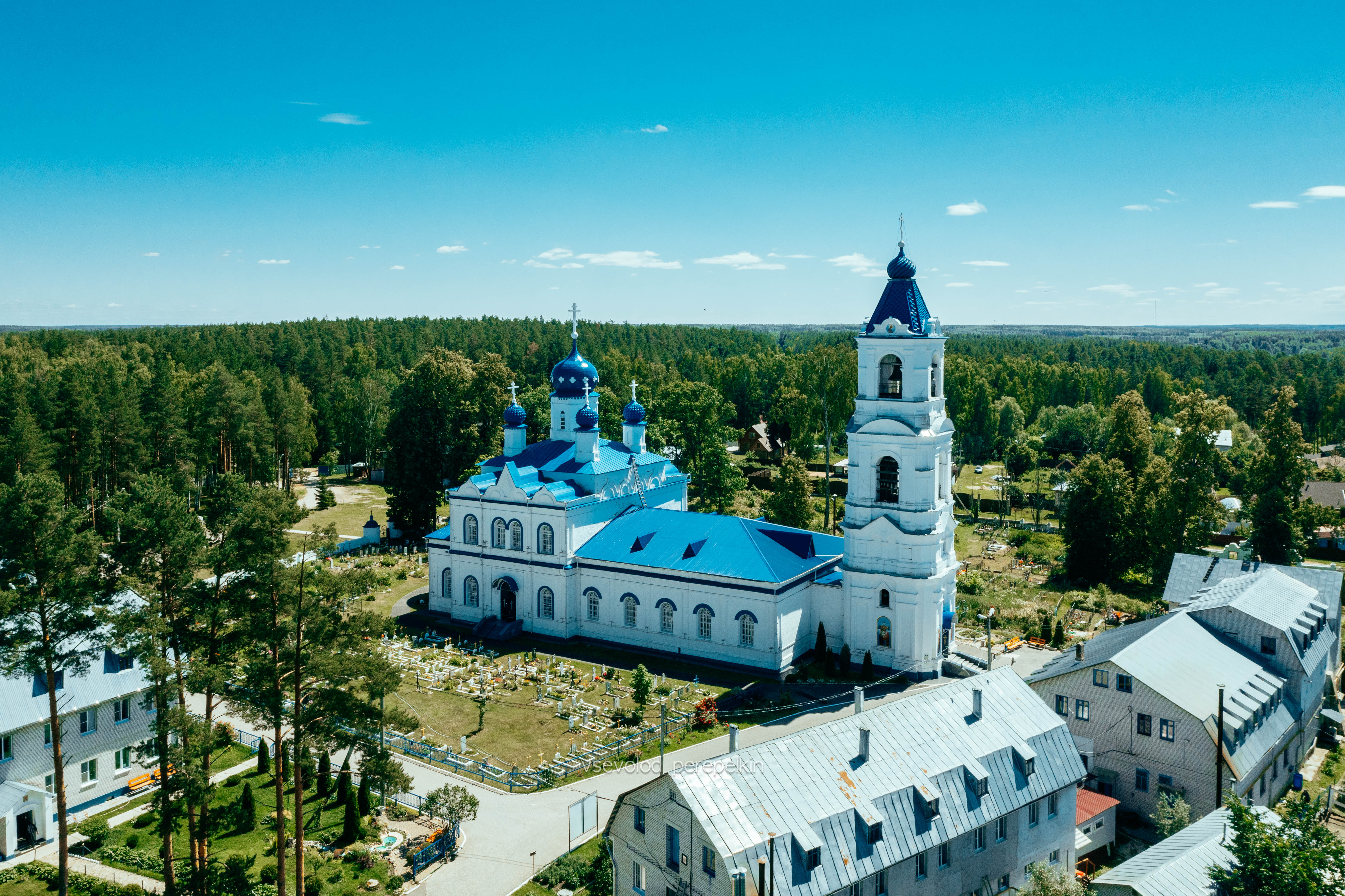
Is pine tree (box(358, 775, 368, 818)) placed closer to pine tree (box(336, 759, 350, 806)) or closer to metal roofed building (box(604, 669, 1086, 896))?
pine tree (box(336, 759, 350, 806))

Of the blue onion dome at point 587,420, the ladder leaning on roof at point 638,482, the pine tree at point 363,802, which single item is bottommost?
the pine tree at point 363,802

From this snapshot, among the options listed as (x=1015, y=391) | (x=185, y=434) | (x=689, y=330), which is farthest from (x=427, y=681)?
(x=689, y=330)

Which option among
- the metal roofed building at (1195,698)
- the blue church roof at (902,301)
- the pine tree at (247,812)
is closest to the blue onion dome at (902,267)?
the blue church roof at (902,301)

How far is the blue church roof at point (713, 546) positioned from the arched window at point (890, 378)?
705 centimetres

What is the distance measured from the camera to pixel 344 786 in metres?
27.3

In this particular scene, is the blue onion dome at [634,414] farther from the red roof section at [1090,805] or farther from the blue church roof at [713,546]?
the red roof section at [1090,805]

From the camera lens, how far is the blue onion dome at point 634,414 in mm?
48969

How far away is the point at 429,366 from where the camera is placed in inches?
2630

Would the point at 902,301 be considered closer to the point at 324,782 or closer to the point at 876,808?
the point at 876,808

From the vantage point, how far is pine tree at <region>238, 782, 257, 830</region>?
85.9 feet

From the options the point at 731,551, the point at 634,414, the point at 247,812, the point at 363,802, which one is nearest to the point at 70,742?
the point at 247,812

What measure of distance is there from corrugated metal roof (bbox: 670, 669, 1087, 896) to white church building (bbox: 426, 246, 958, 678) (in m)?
12.2

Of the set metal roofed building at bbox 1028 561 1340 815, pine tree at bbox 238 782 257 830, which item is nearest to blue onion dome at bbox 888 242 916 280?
metal roofed building at bbox 1028 561 1340 815

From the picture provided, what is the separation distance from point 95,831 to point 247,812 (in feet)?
12.4
